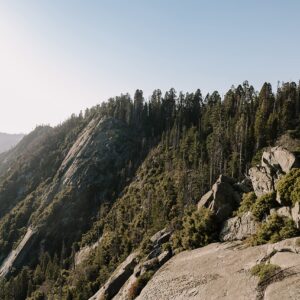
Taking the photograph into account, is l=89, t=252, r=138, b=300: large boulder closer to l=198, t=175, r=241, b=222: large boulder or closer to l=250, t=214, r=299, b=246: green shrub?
A: l=198, t=175, r=241, b=222: large boulder

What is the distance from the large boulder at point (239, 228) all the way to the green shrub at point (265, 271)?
10.6 meters

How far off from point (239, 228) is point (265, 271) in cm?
1354

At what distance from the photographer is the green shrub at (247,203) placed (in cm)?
4834

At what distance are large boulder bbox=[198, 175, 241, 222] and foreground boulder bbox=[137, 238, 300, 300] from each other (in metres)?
5.99

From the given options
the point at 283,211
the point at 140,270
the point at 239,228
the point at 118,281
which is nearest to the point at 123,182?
the point at 118,281

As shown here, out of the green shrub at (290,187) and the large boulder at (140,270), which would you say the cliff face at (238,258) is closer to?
the large boulder at (140,270)

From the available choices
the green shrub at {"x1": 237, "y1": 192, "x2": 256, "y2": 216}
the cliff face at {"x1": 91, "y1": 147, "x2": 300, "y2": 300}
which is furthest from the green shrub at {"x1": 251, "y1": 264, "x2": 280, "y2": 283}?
the green shrub at {"x1": 237, "y1": 192, "x2": 256, "y2": 216}

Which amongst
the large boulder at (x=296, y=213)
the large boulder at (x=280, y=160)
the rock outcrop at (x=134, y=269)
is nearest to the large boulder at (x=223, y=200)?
the large boulder at (x=280, y=160)

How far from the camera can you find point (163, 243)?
187 ft

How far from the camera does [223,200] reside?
52438 millimetres

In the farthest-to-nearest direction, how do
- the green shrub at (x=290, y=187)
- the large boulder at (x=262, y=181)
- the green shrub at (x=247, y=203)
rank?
1. the green shrub at (x=247, y=203)
2. the large boulder at (x=262, y=181)
3. the green shrub at (x=290, y=187)

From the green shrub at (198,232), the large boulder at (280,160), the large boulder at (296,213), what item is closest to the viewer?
the large boulder at (296,213)

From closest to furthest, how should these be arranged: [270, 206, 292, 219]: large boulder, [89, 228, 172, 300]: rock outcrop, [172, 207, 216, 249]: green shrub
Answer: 1. [270, 206, 292, 219]: large boulder
2. [172, 207, 216, 249]: green shrub
3. [89, 228, 172, 300]: rock outcrop

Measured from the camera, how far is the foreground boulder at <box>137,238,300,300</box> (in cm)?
3120
